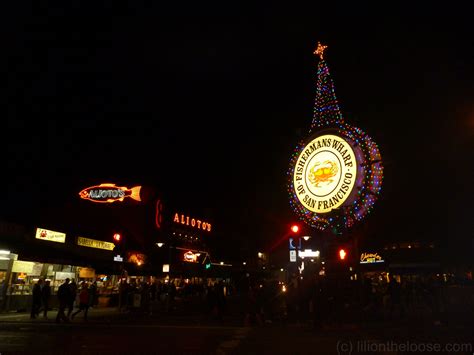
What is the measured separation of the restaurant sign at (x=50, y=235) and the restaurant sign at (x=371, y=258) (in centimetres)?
2998

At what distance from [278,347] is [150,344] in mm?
4245

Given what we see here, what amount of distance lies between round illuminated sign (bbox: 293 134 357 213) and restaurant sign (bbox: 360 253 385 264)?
19.2 m

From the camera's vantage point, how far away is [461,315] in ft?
67.2

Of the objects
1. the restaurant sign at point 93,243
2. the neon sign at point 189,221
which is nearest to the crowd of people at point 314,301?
the restaurant sign at point 93,243

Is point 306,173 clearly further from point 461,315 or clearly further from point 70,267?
point 70,267

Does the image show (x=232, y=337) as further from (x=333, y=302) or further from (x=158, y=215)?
(x=158, y=215)

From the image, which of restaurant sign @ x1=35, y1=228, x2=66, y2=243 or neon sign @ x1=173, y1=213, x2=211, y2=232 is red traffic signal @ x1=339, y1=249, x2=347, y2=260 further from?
neon sign @ x1=173, y1=213, x2=211, y2=232

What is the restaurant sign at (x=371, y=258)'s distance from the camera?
4406 centimetres

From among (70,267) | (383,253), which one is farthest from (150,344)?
(383,253)

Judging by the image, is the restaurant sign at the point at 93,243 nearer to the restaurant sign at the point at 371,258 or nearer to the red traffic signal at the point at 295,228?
the red traffic signal at the point at 295,228

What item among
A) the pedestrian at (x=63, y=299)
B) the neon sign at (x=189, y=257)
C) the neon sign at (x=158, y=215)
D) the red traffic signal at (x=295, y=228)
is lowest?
the pedestrian at (x=63, y=299)

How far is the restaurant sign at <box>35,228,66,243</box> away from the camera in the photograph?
101ft

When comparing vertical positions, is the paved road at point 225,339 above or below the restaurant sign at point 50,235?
below

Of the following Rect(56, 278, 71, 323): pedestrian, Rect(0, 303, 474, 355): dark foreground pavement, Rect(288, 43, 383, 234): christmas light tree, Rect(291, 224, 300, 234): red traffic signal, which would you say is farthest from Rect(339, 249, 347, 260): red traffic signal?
Rect(56, 278, 71, 323): pedestrian
